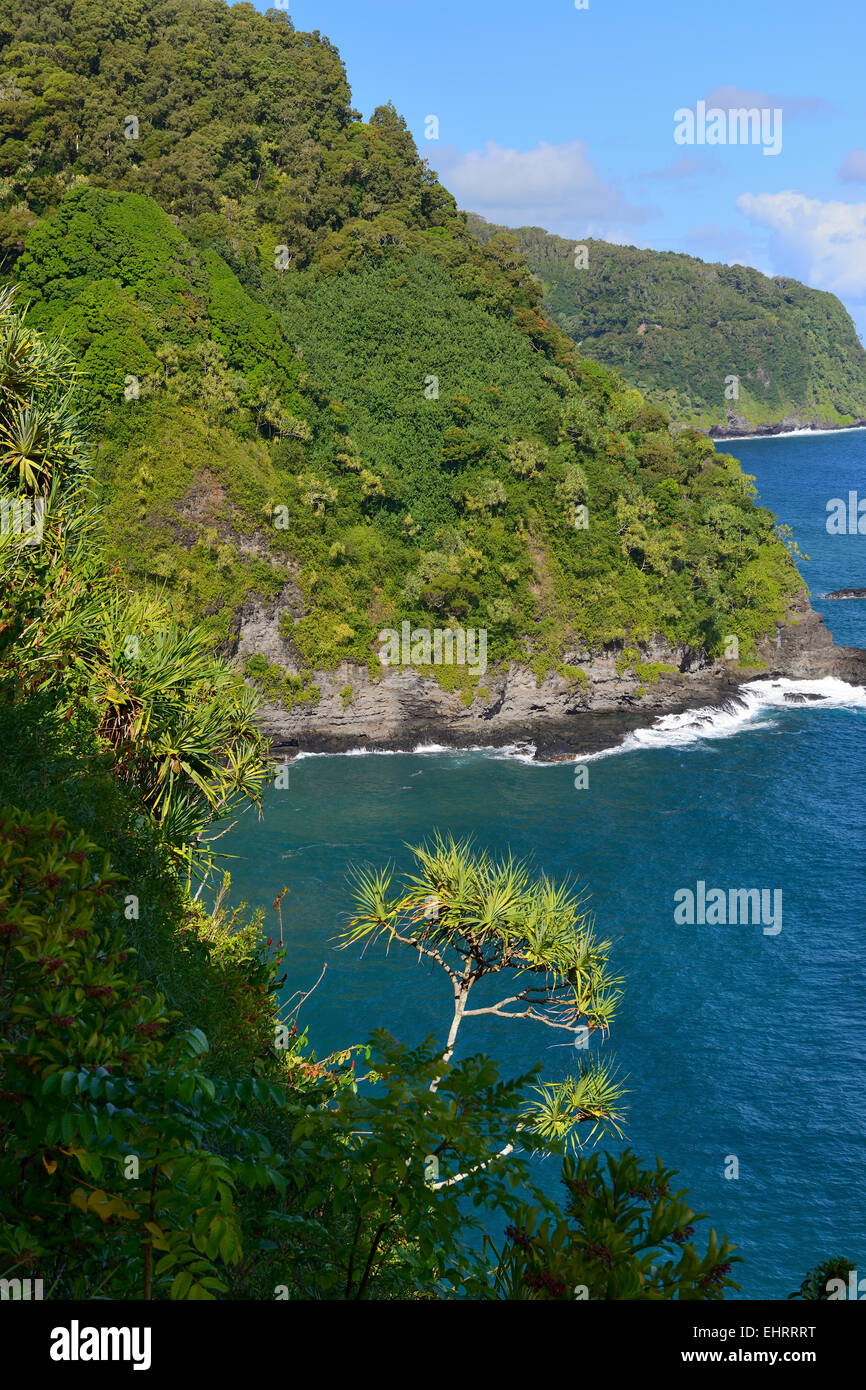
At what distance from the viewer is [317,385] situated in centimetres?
7000

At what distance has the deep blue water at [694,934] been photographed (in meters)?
29.7

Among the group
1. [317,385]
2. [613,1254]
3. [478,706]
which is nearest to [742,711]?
[478,706]

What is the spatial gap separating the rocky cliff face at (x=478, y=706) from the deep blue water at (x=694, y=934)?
2.56m

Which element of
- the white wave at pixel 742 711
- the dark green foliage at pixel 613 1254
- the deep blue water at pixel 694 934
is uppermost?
the white wave at pixel 742 711

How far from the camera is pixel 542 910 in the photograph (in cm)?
2034

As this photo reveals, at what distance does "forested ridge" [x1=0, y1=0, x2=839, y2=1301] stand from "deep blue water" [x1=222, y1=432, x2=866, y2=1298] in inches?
70.9

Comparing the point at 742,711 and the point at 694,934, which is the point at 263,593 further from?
the point at 694,934

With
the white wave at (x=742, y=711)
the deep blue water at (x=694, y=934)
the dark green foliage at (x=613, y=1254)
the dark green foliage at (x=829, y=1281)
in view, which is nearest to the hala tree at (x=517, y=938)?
the dark green foliage at (x=829, y=1281)

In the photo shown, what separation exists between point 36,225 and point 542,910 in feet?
202

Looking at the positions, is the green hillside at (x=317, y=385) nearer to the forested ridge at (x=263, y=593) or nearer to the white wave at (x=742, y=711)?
the forested ridge at (x=263, y=593)

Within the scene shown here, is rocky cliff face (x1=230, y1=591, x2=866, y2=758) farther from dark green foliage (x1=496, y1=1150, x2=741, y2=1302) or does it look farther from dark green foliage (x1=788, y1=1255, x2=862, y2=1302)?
dark green foliage (x1=496, y1=1150, x2=741, y2=1302)

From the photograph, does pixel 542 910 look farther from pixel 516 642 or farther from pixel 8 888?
pixel 516 642

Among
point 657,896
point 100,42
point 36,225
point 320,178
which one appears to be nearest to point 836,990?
point 657,896

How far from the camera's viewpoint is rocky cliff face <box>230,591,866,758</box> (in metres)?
61.9
